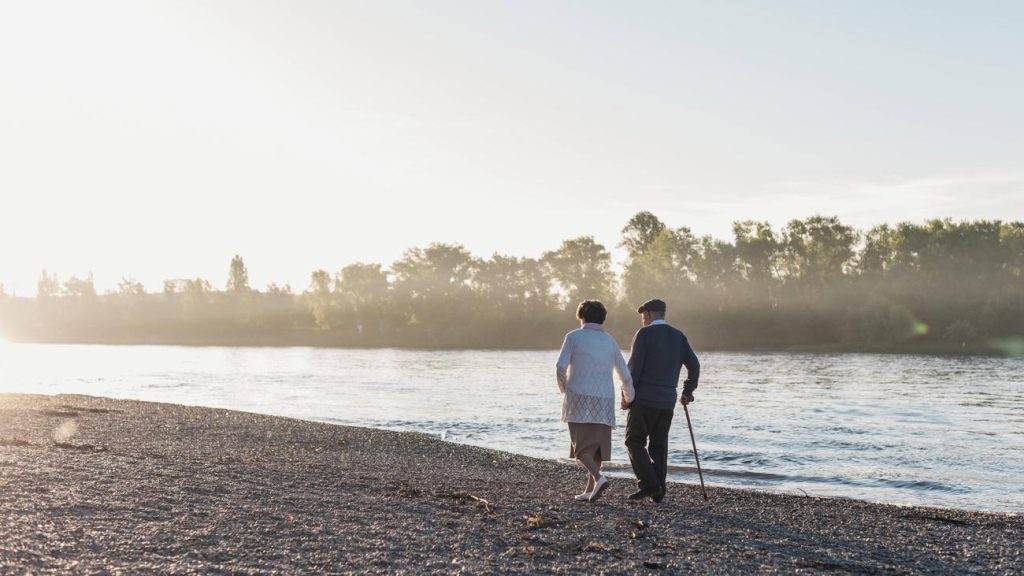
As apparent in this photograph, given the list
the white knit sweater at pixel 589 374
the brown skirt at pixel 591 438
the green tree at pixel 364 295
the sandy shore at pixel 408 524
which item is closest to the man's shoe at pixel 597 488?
the sandy shore at pixel 408 524

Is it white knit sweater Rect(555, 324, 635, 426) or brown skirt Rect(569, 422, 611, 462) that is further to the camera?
brown skirt Rect(569, 422, 611, 462)

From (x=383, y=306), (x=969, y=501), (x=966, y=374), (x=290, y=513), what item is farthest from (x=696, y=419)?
(x=383, y=306)

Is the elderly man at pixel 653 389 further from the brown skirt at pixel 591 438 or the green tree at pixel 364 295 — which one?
the green tree at pixel 364 295

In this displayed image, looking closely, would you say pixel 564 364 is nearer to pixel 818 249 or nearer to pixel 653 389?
pixel 653 389

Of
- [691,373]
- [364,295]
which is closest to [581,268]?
[364,295]

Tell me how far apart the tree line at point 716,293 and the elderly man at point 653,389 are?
90.5 m

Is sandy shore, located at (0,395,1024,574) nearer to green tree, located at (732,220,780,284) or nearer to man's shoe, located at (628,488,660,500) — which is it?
man's shoe, located at (628,488,660,500)

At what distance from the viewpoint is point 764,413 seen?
3009cm

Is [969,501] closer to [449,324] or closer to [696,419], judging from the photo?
[696,419]

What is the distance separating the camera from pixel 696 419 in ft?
92.5

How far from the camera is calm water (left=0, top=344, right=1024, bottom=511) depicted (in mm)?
17578

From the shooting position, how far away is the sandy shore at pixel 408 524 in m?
A: 8.00

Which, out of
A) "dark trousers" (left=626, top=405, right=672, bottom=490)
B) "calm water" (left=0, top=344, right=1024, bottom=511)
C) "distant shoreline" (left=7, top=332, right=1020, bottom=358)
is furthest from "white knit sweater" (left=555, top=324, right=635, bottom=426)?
"distant shoreline" (left=7, top=332, right=1020, bottom=358)

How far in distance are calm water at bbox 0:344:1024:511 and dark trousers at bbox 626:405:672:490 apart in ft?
18.0
